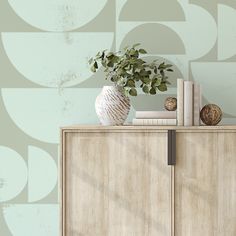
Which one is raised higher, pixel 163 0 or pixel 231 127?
pixel 163 0

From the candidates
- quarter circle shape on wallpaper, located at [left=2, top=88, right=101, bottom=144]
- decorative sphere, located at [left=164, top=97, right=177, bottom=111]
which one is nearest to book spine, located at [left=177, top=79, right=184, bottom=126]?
decorative sphere, located at [left=164, top=97, right=177, bottom=111]

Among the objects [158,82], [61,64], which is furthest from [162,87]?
[61,64]

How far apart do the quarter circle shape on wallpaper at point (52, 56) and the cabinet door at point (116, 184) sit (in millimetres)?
519

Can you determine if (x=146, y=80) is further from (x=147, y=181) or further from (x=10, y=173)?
(x=10, y=173)

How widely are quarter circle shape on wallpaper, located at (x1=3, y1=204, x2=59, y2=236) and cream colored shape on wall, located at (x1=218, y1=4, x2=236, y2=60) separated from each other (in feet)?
4.13

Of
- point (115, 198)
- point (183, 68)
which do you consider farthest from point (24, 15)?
point (115, 198)

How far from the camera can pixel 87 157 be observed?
102 inches

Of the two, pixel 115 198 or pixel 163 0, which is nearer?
pixel 115 198

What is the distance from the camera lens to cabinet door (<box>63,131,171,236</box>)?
2.58m

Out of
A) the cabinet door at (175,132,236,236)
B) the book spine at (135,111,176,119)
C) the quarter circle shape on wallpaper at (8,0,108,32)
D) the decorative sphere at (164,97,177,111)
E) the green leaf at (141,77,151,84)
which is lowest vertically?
the cabinet door at (175,132,236,236)

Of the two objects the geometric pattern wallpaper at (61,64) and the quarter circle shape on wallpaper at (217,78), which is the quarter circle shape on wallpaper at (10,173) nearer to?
the geometric pattern wallpaper at (61,64)

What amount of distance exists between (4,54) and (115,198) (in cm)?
106

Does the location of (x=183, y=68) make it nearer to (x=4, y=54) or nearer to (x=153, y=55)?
(x=153, y=55)

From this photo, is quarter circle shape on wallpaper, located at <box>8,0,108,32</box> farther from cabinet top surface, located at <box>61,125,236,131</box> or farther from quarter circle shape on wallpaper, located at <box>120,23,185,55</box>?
cabinet top surface, located at <box>61,125,236,131</box>
